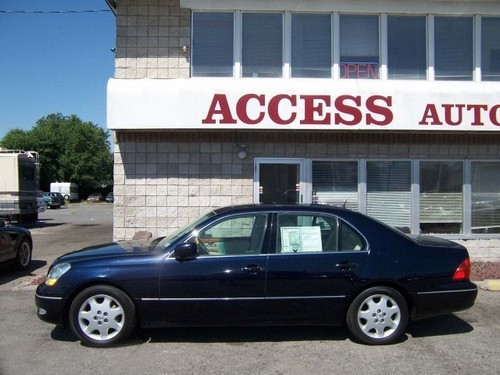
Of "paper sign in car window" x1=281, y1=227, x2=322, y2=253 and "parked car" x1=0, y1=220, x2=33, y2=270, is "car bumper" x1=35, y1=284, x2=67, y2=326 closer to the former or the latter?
"paper sign in car window" x1=281, y1=227, x2=322, y2=253

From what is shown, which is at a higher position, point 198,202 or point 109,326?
point 198,202

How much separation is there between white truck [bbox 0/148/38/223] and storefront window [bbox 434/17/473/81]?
16.8m

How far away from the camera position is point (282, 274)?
5.39 meters

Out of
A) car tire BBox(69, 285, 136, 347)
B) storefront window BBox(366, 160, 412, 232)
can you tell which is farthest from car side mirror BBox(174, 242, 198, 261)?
storefront window BBox(366, 160, 412, 232)

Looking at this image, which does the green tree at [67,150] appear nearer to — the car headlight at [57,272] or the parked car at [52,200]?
the parked car at [52,200]

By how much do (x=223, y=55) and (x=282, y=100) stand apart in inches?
62.1

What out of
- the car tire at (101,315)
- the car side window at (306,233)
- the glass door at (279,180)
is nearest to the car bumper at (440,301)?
the car side window at (306,233)

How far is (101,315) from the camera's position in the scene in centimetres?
538

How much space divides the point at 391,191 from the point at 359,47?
2.89m

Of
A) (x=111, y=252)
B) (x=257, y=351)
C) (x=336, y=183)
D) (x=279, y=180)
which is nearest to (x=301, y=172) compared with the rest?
(x=279, y=180)

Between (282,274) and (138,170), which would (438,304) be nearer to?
(282,274)

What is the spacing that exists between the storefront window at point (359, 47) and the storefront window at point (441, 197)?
2174 millimetres

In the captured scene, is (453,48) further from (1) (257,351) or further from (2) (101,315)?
(2) (101,315)

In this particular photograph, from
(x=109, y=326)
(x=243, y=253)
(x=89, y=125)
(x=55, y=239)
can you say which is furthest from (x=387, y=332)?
(x=89, y=125)
